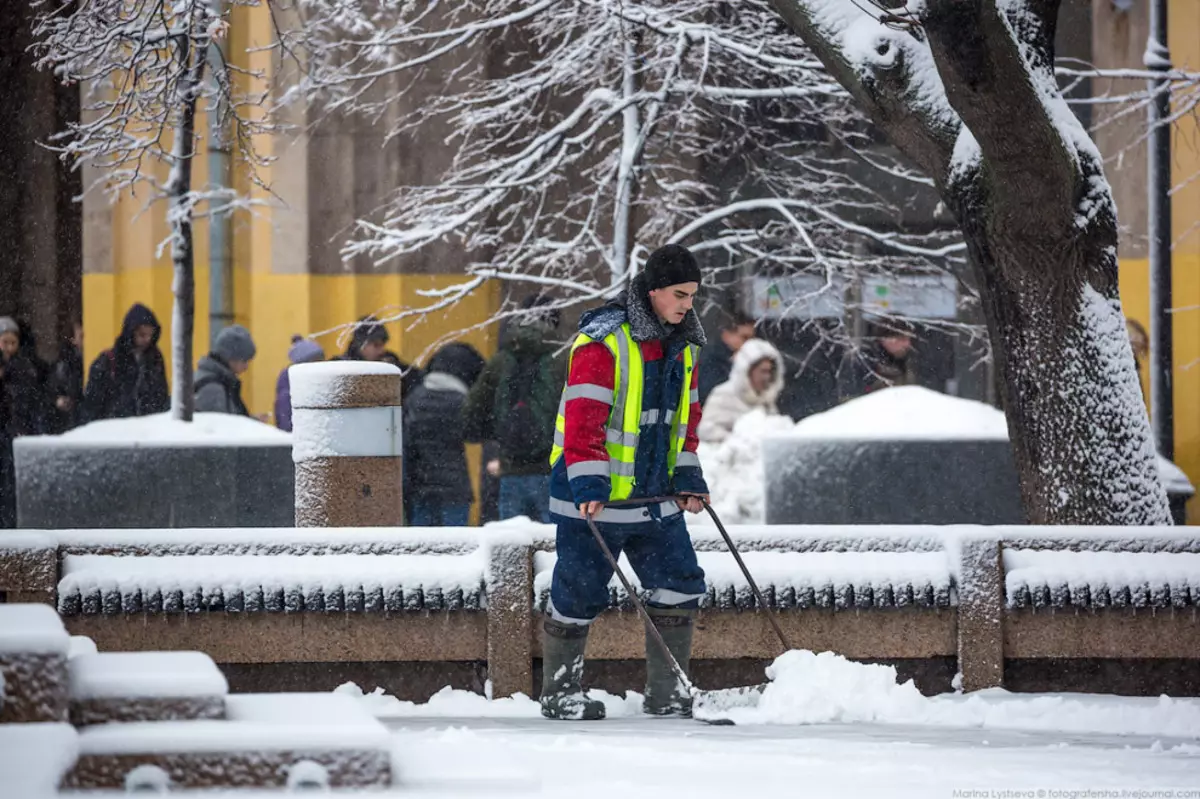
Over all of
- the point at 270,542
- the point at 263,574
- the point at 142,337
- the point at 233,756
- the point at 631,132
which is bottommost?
the point at 233,756

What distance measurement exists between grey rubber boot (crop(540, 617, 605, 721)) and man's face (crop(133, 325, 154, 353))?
273 inches

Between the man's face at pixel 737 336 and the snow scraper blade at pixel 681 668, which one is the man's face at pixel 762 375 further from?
the snow scraper blade at pixel 681 668

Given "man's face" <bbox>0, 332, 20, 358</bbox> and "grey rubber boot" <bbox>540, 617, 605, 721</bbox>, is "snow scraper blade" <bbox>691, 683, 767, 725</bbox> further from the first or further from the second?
"man's face" <bbox>0, 332, 20, 358</bbox>

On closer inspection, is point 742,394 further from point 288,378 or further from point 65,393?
point 65,393

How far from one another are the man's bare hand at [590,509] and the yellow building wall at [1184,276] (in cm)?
1274

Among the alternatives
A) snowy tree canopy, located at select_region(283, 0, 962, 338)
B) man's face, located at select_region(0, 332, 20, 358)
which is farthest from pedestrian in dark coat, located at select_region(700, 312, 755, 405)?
man's face, located at select_region(0, 332, 20, 358)

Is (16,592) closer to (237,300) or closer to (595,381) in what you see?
(595,381)

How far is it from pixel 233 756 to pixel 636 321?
2769 mm

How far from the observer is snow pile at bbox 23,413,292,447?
11.9 meters

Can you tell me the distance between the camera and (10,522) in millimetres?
13594

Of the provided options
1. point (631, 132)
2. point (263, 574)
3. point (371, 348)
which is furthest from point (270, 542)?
point (631, 132)

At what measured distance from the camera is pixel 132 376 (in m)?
14.0

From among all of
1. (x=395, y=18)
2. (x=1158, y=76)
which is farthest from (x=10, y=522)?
(x=1158, y=76)

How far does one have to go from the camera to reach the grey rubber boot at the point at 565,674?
759cm
